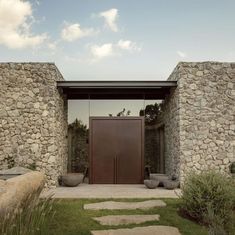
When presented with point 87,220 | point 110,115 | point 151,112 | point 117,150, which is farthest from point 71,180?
point 87,220

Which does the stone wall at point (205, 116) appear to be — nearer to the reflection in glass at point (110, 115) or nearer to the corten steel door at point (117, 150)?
the corten steel door at point (117, 150)

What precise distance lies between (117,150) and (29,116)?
3.01 metres

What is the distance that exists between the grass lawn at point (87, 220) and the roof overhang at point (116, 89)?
4.26 m

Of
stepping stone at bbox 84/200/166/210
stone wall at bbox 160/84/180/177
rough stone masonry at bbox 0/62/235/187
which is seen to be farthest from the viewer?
stone wall at bbox 160/84/180/177

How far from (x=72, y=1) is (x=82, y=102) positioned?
3791mm

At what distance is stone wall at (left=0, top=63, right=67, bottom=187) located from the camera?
35.6ft

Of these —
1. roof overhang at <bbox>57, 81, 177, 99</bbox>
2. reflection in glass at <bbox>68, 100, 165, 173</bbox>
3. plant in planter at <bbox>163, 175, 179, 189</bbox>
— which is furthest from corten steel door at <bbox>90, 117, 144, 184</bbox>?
plant in planter at <bbox>163, 175, 179, 189</bbox>

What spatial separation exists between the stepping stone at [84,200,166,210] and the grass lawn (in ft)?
0.58

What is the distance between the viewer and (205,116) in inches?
427

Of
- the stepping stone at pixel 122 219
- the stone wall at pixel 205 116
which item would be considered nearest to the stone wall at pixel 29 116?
the stone wall at pixel 205 116

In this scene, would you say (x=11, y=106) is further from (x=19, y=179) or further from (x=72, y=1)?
(x=19, y=179)

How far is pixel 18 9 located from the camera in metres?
9.91

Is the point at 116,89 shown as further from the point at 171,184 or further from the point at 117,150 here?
the point at 171,184

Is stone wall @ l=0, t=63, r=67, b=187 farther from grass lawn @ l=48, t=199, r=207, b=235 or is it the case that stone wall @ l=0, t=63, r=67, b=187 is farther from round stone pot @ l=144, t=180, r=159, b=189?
grass lawn @ l=48, t=199, r=207, b=235
